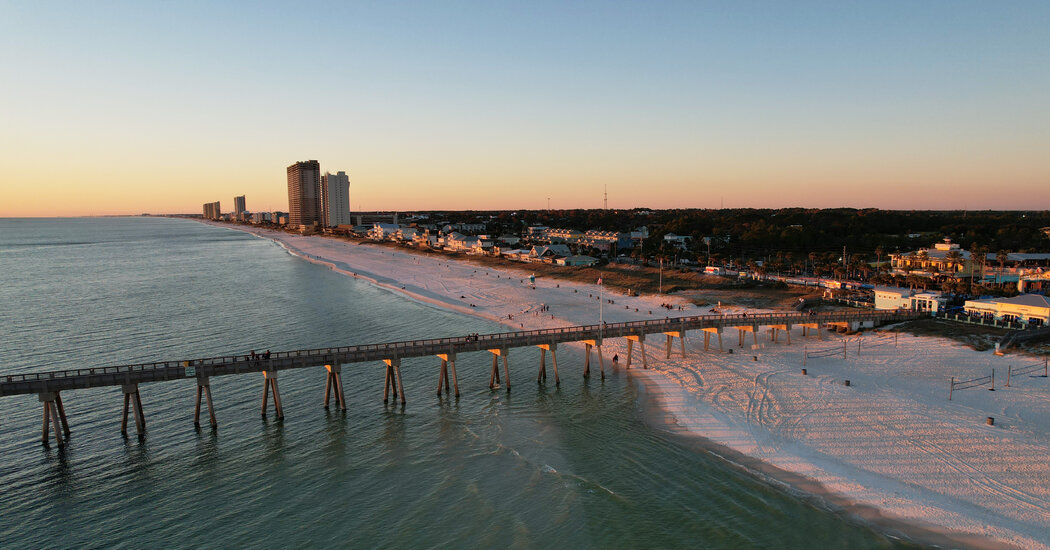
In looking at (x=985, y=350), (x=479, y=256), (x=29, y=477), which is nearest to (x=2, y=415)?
(x=29, y=477)

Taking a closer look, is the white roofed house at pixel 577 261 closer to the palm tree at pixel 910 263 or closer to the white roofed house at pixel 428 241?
the palm tree at pixel 910 263

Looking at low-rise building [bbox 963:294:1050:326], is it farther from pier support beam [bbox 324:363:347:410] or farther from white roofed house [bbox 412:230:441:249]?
white roofed house [bbox 412:230:441:249]

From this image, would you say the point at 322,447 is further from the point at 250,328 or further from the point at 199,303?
the point at 199,303

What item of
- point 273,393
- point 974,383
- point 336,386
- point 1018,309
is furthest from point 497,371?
point 1018,309

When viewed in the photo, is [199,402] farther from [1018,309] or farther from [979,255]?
[979,255]

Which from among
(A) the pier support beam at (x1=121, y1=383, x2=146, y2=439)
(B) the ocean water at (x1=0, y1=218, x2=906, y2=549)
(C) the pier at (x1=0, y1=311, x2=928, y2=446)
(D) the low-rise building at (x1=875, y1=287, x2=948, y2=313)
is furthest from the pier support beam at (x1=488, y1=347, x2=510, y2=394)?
(D) the low-rise building at (x1=875, y1=287, x2=948, y2=313)

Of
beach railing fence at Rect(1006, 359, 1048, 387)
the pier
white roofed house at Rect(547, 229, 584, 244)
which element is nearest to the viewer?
the pier

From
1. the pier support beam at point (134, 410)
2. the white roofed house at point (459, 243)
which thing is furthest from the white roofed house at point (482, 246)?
the pier support beam at point (134, 410)

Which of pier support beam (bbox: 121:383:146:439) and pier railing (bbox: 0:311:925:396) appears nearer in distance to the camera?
pier railing (bbox: 0:311:925:396)
